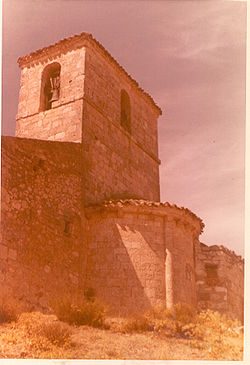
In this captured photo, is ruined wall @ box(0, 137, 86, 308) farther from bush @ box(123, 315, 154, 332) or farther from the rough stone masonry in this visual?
bush @ box(123, 315, 154, 332)

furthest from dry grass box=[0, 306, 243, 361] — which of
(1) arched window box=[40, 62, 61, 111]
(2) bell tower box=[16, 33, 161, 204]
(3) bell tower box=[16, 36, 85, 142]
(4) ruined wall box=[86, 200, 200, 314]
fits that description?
(1) arched window box=[40, 62, 61, 111]

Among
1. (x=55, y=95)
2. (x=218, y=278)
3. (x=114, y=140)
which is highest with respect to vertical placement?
(x=55, y=95)

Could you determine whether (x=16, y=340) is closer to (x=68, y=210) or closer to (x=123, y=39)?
(x=68, y=210)

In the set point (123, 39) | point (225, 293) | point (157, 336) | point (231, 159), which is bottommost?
point (157, 336)

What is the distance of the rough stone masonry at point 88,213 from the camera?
34.5 ft

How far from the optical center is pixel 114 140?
1508 centimetres

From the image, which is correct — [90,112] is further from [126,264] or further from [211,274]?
[211,274]

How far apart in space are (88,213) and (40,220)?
6.21 ft

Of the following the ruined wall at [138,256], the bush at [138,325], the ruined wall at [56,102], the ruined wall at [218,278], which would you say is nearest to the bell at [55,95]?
the ruined wall at [56,102]

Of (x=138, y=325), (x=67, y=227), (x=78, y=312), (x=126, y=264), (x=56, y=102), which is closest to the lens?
(x=78, y=312)

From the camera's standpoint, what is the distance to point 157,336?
9.93m

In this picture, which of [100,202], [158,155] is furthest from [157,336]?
[158,155]

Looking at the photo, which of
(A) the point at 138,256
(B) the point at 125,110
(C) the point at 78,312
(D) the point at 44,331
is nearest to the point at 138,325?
(C) the point at 78,312

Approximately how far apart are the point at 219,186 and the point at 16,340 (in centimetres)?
552
